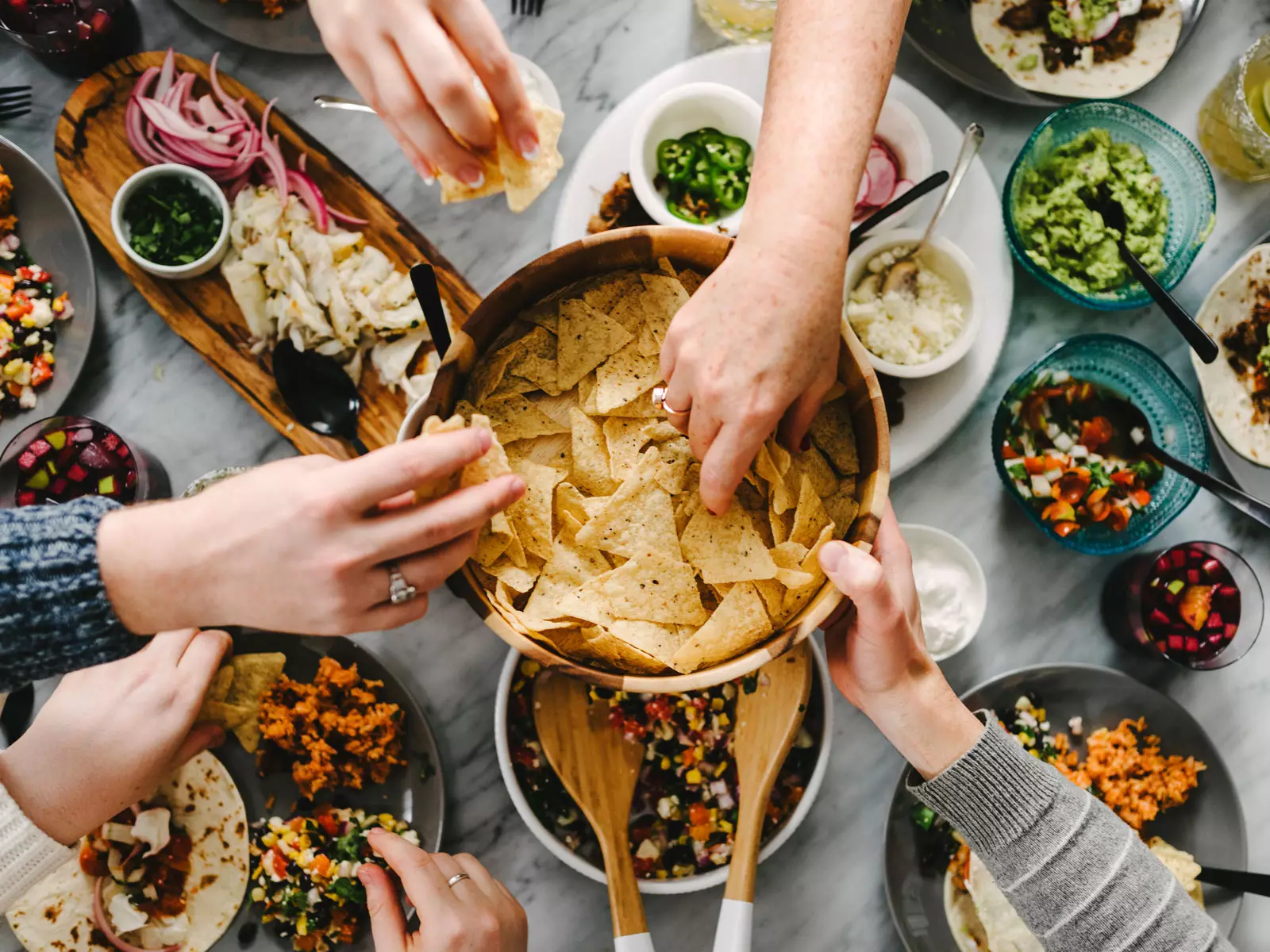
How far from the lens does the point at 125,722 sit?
1.76m

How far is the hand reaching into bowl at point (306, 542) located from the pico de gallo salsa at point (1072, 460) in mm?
1275

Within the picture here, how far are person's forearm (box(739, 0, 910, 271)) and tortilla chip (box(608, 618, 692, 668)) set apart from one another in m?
0.62

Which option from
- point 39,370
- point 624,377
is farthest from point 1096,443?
point 39,370

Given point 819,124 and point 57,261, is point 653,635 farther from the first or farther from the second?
point 57,261

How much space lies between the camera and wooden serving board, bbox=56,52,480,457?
1.93 metres

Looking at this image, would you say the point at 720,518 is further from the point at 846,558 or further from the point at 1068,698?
the point at 1068,698

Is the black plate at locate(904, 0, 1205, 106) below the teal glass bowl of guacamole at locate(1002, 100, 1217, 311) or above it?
above

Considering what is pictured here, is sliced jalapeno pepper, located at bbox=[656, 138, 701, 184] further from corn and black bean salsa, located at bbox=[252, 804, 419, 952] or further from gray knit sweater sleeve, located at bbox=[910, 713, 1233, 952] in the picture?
corn and black bean salsa, located at bbox=[252, 804, 419, 952]

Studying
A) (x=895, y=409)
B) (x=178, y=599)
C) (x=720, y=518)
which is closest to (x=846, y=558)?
(x=720, y=518)

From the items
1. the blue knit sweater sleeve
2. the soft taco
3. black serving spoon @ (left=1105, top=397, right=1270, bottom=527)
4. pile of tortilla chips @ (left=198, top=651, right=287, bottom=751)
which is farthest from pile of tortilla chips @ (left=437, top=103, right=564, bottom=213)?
the soft taco

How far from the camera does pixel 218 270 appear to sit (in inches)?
76.5

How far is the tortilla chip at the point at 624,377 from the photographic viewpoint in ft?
5.08

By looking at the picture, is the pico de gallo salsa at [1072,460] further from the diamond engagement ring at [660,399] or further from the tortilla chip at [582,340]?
the tortilla chip at [582,340]

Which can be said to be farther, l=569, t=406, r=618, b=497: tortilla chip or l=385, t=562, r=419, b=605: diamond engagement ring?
l=569, t=406, r=618, b=497: tortilla chip
